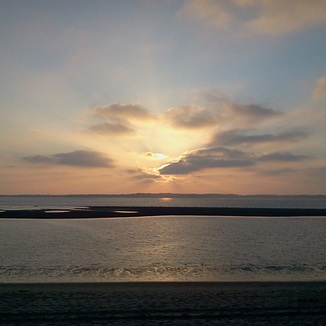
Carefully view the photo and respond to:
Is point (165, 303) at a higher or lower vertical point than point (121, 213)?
lower

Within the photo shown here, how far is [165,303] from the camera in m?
15.8

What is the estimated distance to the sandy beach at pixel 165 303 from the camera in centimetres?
1322

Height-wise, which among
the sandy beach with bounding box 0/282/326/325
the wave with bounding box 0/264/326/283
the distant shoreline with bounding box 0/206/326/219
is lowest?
the wave with bounding box 0/264/326/283

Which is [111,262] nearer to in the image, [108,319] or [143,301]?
[143,301]

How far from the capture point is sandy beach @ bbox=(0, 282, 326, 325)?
43.4ft

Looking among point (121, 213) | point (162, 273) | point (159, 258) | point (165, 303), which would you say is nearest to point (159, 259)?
point (159, 258)

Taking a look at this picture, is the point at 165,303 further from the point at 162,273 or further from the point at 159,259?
the point at 159,259

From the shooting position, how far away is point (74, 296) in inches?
670

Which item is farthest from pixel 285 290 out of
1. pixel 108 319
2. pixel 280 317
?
pixel 108 319

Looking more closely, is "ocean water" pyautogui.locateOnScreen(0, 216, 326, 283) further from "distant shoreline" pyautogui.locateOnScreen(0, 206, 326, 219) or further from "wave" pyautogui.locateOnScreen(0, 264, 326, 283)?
"distant shoreline" pyautogui.locateOnScreen(0, 206, 326, 219)

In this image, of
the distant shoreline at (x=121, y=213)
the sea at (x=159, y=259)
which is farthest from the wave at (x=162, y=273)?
the distant shoreline at (x=121, y=213)

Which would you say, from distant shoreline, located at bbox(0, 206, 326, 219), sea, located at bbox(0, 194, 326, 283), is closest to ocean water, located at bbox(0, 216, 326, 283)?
sea, located at bbox(0, 194, 326, 283)

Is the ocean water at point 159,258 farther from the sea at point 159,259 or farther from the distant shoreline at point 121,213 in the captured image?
the distant shoreline at point 121,213

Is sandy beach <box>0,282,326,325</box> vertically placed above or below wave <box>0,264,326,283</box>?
above
